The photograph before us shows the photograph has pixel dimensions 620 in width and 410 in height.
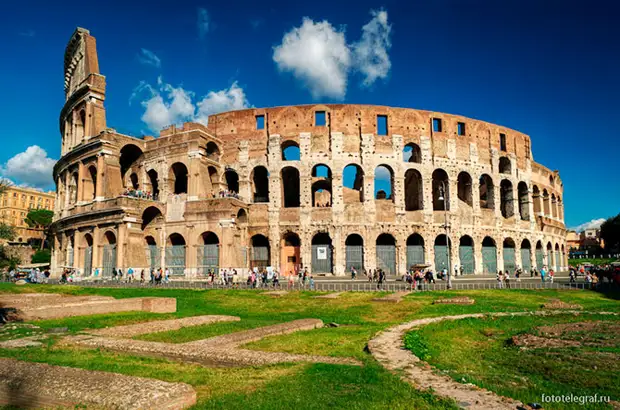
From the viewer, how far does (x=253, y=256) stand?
34562 millimetres

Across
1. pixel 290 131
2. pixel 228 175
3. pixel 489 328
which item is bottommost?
pixel 489 328

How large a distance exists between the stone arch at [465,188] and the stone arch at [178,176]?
23.9 m

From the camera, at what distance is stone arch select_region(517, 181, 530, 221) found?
4153 centimetres

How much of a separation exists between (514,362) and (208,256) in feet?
87.5

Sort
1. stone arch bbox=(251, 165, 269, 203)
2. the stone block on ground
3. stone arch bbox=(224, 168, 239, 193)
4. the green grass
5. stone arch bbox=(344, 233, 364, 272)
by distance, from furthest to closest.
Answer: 1. stone arch bbox=(224, 168, 239, 193)
2. stone arch bbox=(251, 165, 269, 203)
3. stone arch bbox=(344, 233, 364, 272)
4. the green grass
5. the stone block on ground

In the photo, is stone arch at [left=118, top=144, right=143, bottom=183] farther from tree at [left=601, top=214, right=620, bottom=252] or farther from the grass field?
tree at [left=601, top=214, right=620, bottom=252]

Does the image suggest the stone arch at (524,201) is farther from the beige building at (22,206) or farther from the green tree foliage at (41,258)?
the beige building at (22,206)

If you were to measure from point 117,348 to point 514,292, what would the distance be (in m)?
18.5

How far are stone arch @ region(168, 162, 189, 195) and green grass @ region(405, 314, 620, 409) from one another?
28.6 m

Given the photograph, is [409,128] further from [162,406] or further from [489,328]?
[162,406]

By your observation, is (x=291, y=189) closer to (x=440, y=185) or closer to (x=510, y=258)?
(x=440, y=185)

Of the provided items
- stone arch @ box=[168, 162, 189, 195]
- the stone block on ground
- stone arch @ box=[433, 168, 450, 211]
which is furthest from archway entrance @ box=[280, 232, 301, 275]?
the stone block on ground

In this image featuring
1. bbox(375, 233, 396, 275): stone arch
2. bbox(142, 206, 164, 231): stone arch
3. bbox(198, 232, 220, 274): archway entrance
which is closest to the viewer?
bbox(198, 232, 220, 274): archway entrance

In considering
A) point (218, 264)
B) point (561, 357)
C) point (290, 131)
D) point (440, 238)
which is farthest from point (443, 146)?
point (561, 357)
